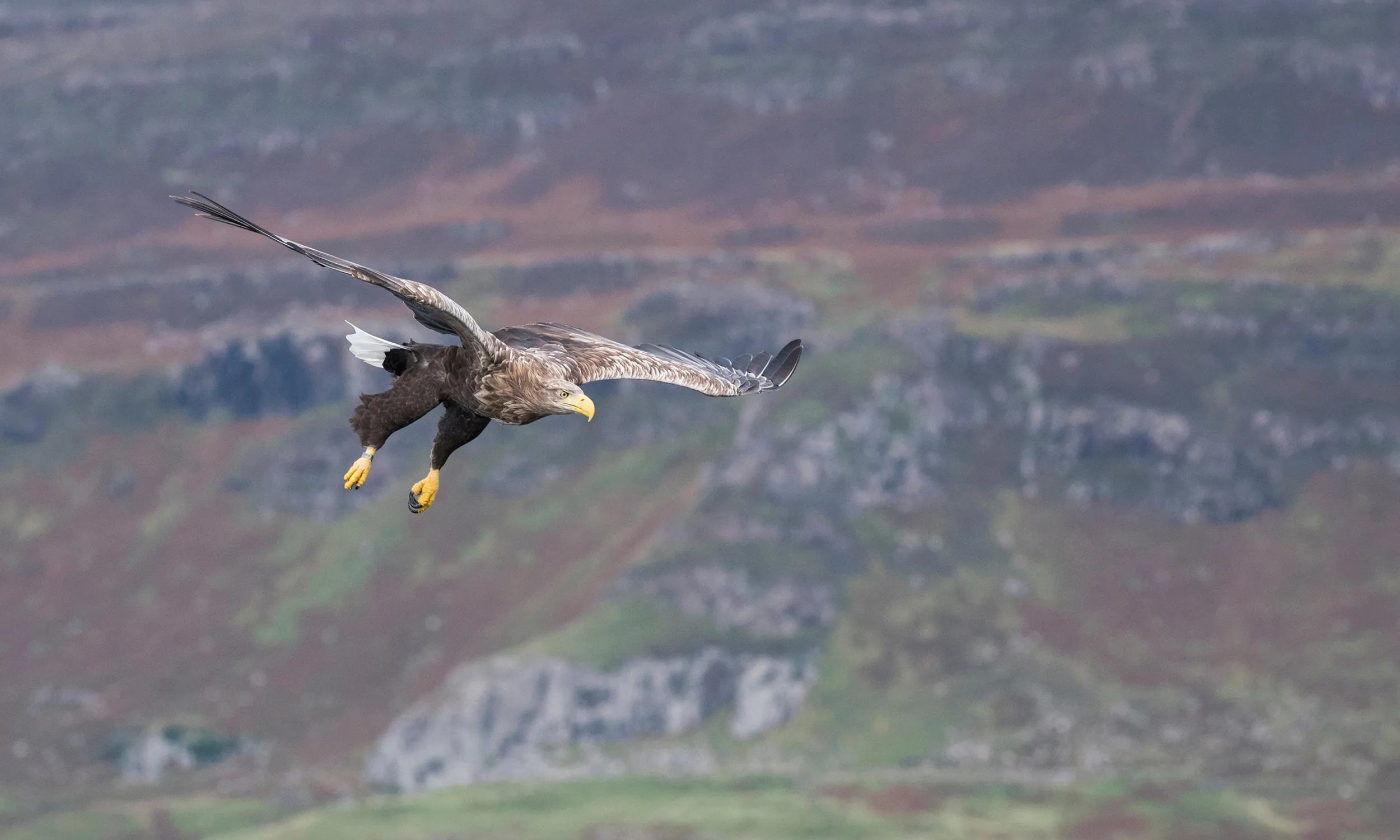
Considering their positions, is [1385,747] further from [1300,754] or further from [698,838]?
[698,838]

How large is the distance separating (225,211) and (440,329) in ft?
21.0

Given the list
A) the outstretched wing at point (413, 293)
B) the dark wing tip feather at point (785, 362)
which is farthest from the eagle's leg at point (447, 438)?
the dark wing tip feather at point (785, 362)

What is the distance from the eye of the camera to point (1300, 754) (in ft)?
653

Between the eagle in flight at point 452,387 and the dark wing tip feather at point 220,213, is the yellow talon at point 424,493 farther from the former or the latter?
the dark wing tip feather at point 220,213

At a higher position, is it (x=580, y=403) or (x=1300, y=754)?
(x=1300, y=754)

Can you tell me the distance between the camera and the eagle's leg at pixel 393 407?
42.7 meters

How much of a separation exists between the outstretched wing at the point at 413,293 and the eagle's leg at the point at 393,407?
1216 millimetres

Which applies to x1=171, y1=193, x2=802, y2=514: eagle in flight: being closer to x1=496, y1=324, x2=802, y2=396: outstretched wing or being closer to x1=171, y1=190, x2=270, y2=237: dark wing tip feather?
x1=496, y1=324, x2=802, y2=396: outstretched wing

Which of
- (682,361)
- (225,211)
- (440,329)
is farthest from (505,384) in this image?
(682,361)

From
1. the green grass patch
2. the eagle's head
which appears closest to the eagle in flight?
the eagle's head

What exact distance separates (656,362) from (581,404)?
8.19 metres

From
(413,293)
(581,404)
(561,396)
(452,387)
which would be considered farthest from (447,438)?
(413,293)

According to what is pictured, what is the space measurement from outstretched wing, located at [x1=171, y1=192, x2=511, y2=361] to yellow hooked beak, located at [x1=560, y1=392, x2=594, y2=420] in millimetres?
1581

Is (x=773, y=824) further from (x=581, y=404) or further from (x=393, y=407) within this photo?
(x=581, y=404)
